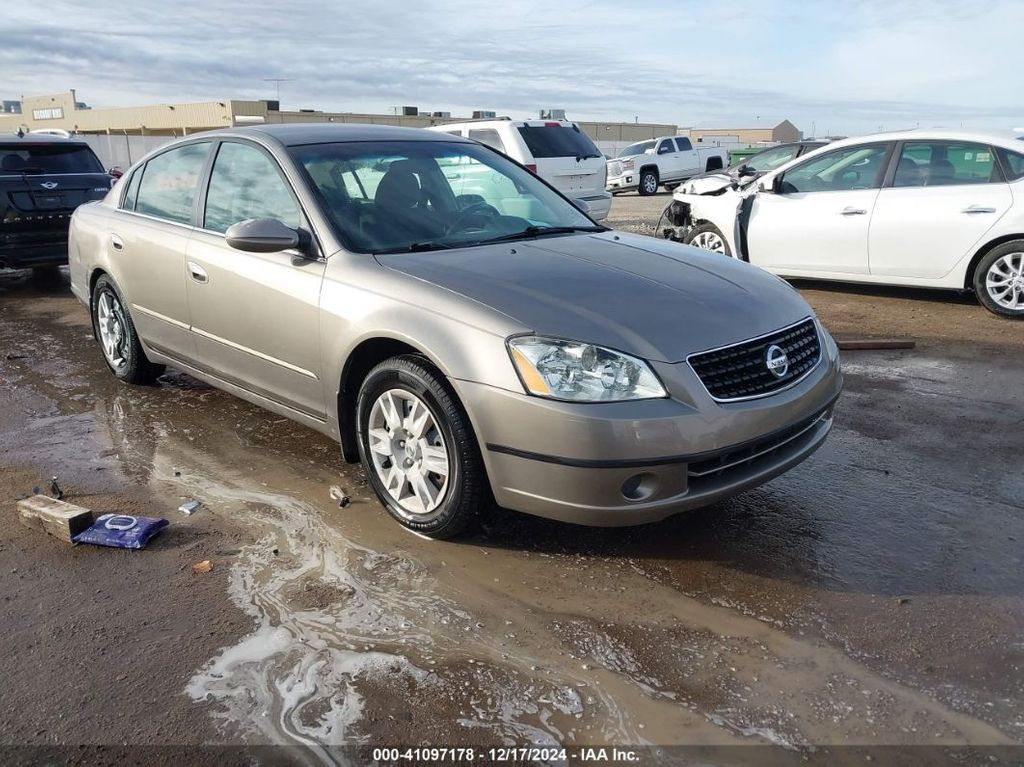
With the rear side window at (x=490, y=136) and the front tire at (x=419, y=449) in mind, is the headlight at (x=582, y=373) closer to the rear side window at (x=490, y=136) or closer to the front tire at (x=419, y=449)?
the front tire at (x=419, y=449)

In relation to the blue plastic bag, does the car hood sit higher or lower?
→ higher

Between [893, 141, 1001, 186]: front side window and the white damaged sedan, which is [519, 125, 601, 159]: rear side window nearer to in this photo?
the white damaged sedan

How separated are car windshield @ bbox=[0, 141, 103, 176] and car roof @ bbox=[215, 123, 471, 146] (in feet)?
19.8

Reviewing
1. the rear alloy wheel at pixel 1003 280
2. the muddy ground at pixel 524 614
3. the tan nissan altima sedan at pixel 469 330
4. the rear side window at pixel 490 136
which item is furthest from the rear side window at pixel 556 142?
the muddy ground at pixel 524 614

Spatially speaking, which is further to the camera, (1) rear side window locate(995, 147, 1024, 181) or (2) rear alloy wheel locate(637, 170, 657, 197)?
(2) rear alloy wheel locate(637, 170, 657, 197)

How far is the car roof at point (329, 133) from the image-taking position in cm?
448

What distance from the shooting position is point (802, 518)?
381cm

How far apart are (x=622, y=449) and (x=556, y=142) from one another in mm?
10264

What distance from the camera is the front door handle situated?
15.1 feet

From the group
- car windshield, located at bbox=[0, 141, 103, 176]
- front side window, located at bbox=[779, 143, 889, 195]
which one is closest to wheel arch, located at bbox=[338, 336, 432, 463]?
front side window, located at bbox=[779, 143, 889, 195]

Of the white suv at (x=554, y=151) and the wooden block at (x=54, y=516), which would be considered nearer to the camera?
the wooden block at (x=54, y=516)

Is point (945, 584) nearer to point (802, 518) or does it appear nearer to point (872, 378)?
point (802, 518)

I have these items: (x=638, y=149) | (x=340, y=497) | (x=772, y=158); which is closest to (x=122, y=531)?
(x=340, y=497)

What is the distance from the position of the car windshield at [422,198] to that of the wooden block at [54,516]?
1.66 metres
